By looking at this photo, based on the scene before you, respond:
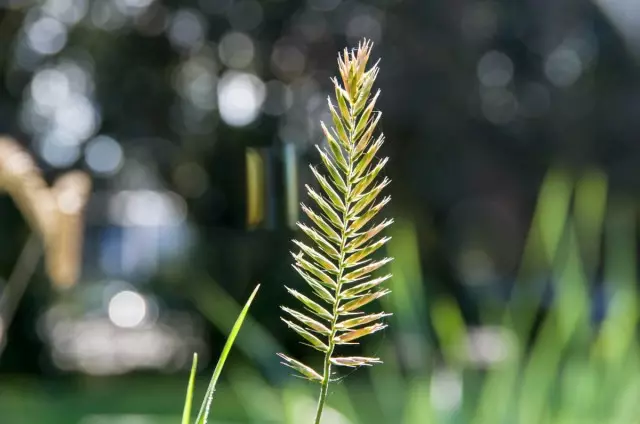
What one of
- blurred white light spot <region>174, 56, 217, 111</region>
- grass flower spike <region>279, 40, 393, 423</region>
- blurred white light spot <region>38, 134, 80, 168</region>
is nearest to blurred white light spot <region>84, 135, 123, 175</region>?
blurred white light spot <region>38, 134, 80, 168</region>

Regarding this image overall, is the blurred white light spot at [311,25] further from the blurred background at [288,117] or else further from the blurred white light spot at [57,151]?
the blurred white light spot at [57,151]

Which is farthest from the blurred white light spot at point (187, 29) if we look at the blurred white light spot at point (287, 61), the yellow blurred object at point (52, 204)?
the yellow blurred object at point (52, 204)

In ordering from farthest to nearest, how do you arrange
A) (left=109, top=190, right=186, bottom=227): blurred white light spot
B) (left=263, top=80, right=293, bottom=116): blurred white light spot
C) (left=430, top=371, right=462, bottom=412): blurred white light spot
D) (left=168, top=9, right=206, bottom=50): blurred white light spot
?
(left=109, top=190, right=186, bottom=227): blurred white light spot, (left=168, top=9, right=206, bottom=50): blurred white light spot, (left=263, top=80, right=293, bottom=116): blurred white light spot, (left=430, top=371, right=462, bottom=412): blurred white light spot

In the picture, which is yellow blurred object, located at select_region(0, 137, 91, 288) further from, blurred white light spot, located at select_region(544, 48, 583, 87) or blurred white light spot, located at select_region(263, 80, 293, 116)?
blurred white light spot, located at select_region(544, 48, 583, 87)

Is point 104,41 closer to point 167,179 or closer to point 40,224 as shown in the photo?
point 167,179

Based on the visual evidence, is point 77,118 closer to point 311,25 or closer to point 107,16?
point 107,16

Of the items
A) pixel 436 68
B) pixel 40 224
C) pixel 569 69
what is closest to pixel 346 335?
pixel 40 224

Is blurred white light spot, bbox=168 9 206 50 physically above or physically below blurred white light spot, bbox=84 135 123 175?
above
